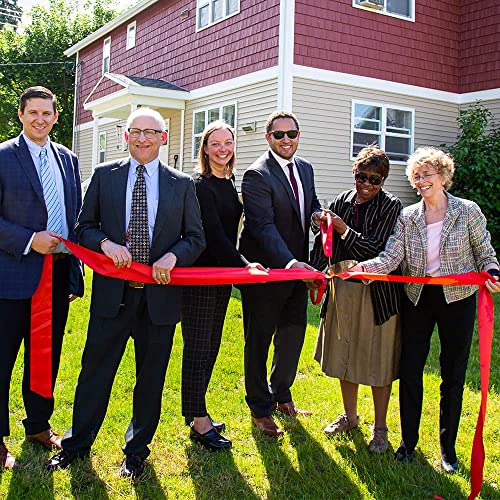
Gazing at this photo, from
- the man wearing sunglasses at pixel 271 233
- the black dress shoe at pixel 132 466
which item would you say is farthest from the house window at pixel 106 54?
the black dress shoe at pixel 132 466

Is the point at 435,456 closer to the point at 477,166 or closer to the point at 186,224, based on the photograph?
the point at 186,224

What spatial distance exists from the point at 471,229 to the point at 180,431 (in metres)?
2.41

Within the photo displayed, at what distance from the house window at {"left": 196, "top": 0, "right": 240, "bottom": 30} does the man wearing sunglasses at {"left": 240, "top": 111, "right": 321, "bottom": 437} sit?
9844 mm

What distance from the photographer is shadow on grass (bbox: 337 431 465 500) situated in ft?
11.1

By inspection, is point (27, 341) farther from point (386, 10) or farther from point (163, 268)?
point (386, 10)

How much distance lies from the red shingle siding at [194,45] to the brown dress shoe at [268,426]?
891cm

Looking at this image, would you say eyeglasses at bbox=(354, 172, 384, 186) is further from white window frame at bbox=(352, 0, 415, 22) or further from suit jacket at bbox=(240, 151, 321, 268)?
white window frame at bbox=(352, 0, 415, 22)

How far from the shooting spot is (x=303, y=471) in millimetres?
3627

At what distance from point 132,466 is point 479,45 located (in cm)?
1307

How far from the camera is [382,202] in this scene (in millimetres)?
3832

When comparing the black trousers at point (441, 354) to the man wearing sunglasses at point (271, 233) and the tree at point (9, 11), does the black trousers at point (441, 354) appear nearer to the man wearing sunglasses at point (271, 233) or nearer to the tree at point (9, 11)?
the man wearing sunglasses at point (271, 233)

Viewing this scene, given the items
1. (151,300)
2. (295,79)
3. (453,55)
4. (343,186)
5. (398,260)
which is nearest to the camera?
(151,300)

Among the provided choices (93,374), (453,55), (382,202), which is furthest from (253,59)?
(93,374)

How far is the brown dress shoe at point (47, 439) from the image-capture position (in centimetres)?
372
